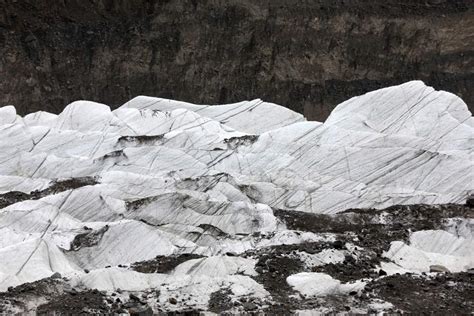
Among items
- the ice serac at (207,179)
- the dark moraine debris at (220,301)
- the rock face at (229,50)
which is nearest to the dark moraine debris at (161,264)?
the ice serac at (207,179)

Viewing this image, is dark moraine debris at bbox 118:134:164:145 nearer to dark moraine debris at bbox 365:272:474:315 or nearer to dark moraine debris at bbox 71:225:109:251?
dark moraine debris at bbox 71:225:109:251

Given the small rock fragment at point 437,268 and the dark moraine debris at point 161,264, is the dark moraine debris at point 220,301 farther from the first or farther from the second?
the small rock fragment at point 437,268

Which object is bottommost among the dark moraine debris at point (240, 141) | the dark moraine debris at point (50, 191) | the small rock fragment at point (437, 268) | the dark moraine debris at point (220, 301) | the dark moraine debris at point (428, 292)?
the dark moraine debris at point (50, 191)

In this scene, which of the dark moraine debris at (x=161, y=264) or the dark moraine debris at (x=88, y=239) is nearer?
the dark moraine debris at (x=161, y=264)

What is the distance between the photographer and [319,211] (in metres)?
15.5

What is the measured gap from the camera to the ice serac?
12.4 meters

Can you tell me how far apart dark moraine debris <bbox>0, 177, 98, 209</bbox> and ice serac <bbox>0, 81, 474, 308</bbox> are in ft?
0.17

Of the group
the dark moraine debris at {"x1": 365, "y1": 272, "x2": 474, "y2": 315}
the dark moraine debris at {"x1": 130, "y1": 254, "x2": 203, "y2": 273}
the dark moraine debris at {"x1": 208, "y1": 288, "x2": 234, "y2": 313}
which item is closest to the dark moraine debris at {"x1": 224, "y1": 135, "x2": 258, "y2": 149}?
the dark moraine debris at {"x1": 130, "y1": 254, "x2": 203, "y2": 273}

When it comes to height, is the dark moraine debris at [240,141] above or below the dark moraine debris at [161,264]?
above

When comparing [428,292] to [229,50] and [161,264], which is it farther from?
[229,50]

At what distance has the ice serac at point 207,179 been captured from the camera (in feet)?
Answer: 40.8

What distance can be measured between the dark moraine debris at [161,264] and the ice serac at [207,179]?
319 millimetres

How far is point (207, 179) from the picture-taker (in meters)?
15.8

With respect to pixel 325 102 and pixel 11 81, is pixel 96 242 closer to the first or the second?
pixel 11 81
